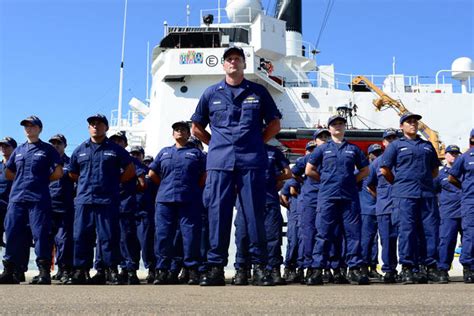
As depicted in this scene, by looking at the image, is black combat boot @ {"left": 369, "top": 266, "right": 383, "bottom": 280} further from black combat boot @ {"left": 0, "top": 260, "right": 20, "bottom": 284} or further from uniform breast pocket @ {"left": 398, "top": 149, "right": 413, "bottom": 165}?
black combat boot @ {"left": 0, "top": 260, "right": 20, "bottom": 284}

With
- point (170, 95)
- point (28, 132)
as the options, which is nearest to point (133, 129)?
point (170, 95)

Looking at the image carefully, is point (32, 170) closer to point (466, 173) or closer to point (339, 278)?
point (339, 278)

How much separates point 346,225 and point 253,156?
1.62 metres

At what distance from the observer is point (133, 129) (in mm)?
19828

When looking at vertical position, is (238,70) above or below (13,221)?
above

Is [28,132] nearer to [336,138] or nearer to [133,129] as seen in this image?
[336,138]

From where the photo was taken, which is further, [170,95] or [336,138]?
[170,95]

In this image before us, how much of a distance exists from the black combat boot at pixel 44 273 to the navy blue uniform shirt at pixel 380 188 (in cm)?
357

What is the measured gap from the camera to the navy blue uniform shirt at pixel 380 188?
22.7 feet

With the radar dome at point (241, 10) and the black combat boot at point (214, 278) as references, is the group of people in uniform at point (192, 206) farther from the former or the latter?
the radar dome at point (241, 10)

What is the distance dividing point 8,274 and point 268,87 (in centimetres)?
1289

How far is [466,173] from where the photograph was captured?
599 cm

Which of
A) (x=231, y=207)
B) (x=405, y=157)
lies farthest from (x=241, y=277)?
(x=405, y=157)

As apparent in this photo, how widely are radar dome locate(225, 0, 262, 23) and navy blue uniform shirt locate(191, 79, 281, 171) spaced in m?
16.3
